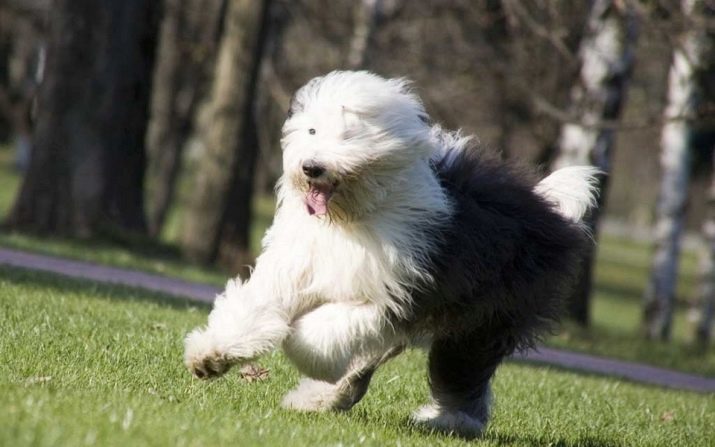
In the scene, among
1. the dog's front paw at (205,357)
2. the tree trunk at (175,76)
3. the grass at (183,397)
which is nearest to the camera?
the grass at (183,397)

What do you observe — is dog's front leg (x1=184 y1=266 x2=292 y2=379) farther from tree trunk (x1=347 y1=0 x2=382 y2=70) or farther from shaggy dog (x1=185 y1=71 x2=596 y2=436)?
tree trunk (x1=347 y1=0 x2=382 y2=70)

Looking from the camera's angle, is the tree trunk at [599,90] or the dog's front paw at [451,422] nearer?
the dog's front paw at [451,422]

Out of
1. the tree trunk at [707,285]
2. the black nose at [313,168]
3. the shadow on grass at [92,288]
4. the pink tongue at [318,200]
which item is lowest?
the tree trunk at [707,285]

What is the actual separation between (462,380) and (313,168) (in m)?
1.67

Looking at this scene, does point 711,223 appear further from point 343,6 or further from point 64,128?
point 64,128

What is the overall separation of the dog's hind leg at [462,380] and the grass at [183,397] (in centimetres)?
15

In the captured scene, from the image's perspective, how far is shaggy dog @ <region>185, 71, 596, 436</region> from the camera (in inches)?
233

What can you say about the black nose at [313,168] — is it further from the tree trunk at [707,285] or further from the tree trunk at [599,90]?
the tree trunk at [707,285]

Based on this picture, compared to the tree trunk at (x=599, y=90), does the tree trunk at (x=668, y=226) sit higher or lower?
lower

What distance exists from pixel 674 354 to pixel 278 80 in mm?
9408

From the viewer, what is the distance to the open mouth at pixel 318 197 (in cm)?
595

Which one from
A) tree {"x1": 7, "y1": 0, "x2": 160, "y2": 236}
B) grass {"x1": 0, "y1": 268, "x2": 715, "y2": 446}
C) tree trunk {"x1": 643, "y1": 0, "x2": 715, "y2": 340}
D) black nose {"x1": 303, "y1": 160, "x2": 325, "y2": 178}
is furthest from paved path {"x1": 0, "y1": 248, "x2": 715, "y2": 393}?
tree trunk {"x1": 643, "y1": 0, "x2": 715, "y2": 340}

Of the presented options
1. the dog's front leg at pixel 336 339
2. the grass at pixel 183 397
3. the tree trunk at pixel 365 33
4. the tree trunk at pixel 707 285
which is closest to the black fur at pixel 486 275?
the dog's front leg at pixel 336 339

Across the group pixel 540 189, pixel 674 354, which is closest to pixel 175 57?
pixel 674 354
